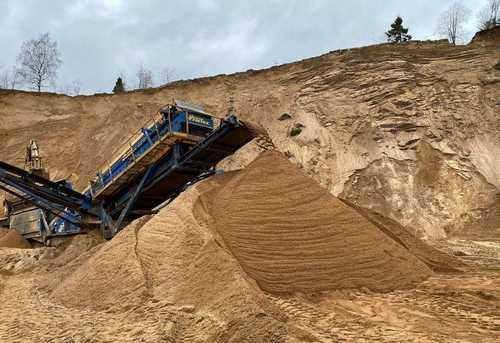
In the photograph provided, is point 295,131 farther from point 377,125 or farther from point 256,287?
point 256,287

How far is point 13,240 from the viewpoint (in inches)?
512

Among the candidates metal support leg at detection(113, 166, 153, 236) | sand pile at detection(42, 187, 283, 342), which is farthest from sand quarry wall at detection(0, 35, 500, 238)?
sand pile at detection(42, 187, 283, 342)

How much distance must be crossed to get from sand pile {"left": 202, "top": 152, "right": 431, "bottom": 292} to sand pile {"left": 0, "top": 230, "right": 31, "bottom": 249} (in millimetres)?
8707

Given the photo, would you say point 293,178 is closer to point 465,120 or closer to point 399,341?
point 399,341

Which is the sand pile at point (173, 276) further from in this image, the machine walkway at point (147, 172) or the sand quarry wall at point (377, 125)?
the sand quarry wall at point (377, 125)

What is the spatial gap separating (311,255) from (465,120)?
1112 centimetres

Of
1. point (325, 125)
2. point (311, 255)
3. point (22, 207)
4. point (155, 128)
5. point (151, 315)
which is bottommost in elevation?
point (151, 315)

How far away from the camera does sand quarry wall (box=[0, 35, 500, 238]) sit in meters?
12.9

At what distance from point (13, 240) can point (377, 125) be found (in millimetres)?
11837

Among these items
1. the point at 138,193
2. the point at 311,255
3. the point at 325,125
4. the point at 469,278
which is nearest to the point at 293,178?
the point at 311,255

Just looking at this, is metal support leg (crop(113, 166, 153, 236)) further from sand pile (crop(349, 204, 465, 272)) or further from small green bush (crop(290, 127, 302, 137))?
small green bush (crop(290, 127, 302, 137))

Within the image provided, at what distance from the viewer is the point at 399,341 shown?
3482 mm

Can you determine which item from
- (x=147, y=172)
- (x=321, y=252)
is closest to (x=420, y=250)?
(x=321, y=252)

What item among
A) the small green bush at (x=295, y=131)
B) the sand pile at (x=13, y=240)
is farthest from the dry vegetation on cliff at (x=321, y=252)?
the small green bush at (x=295, y=131)
